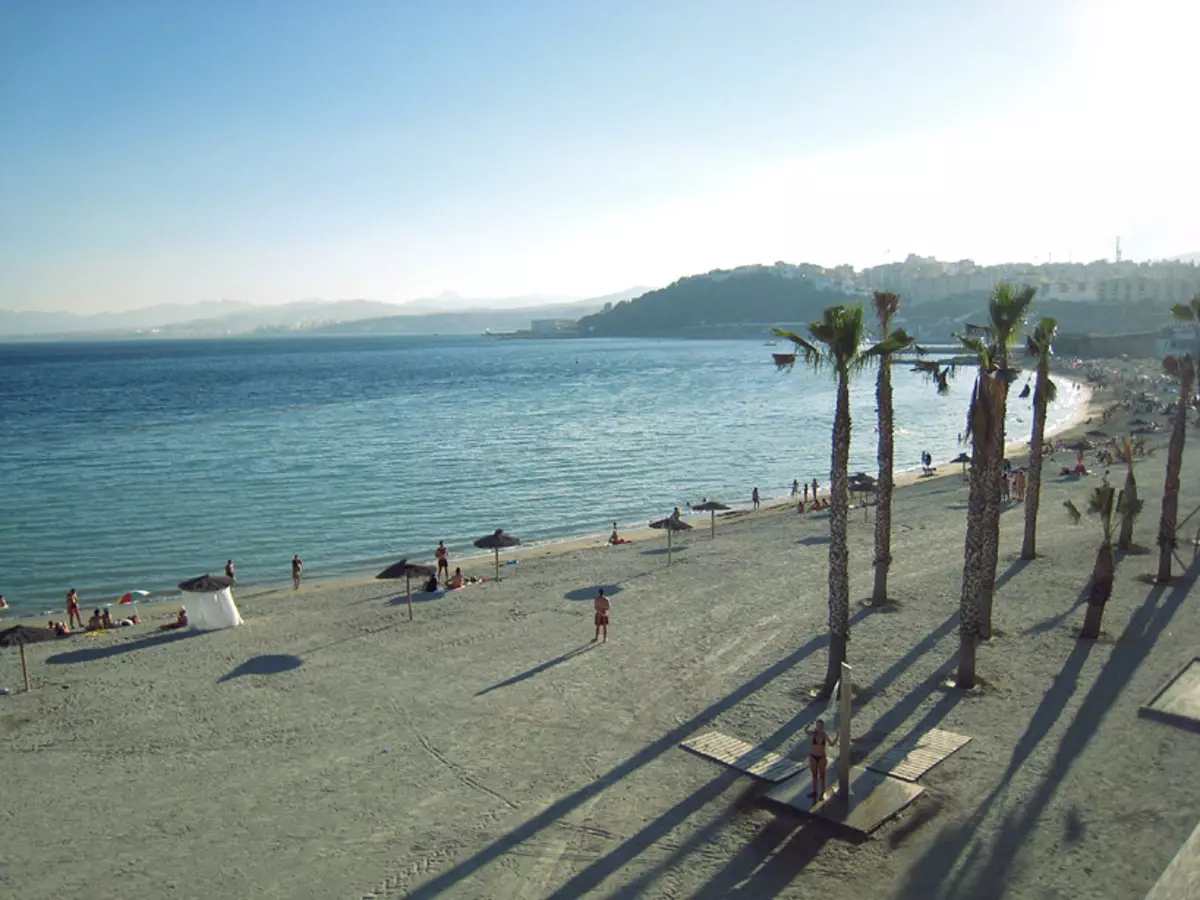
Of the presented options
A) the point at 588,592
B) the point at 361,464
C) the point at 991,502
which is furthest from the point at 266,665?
the point at 361,464

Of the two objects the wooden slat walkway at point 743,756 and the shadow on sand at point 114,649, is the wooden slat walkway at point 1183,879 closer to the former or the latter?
the wooden slat walkway at point 743,756

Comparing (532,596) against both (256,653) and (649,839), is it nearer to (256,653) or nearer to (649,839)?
(256,653)

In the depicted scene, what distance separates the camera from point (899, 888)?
8.74m

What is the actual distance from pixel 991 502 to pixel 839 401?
174 inches

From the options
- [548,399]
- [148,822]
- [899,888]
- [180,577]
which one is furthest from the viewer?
[548,399]

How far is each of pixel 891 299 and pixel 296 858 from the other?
39.0ft

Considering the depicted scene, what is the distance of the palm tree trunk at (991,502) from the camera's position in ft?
44.3

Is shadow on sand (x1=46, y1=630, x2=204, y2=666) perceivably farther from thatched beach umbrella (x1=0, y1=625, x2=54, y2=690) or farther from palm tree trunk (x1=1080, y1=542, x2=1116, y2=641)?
palm tree trunk (x1=1080, y1=542, x2=1116, y2=641)

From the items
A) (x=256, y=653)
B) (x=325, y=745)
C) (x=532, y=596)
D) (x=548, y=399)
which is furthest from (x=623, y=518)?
(x=548, y=399)

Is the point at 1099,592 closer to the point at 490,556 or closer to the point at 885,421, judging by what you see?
the point at 885,421

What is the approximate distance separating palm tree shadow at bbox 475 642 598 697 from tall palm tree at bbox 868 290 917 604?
232 inches

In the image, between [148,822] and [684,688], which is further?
[684,688]

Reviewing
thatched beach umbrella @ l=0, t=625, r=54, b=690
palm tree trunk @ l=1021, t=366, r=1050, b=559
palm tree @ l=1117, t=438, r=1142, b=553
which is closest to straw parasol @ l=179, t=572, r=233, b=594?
thatched beach umbrella @ l=0, t=625, r=54, b=690

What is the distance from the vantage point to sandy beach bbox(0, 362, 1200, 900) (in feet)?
30.7
